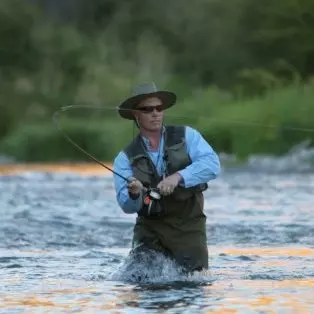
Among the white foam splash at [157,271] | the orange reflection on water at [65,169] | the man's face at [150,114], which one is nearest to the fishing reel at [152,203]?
the white foam splash at [157,271]

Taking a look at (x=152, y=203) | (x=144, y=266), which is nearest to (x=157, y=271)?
(x=144, y=266)

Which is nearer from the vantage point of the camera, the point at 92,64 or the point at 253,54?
the point at 253,54

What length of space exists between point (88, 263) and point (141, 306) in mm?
2961

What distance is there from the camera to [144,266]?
1034 centimetres

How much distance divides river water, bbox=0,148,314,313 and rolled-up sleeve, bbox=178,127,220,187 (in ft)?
2.47

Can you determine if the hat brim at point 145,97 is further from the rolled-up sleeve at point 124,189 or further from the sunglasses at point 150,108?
the rolled-up sleeve at point 124,189

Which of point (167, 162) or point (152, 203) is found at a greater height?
point (167, 162)

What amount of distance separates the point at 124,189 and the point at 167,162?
1.21ft

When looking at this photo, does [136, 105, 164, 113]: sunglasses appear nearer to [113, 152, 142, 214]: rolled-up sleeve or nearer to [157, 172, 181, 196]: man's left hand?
[113, 152, 142, 214]: rolled-up sleeve

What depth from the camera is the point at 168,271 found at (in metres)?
10.2

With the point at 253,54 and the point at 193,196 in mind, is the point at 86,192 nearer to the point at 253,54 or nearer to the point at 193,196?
the point at 193,196

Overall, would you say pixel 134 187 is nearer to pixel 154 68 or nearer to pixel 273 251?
pixel 273 251

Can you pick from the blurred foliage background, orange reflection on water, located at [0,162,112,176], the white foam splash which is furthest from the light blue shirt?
the blurred foliage background

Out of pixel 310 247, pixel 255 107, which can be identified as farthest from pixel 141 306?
pixel 255 107
